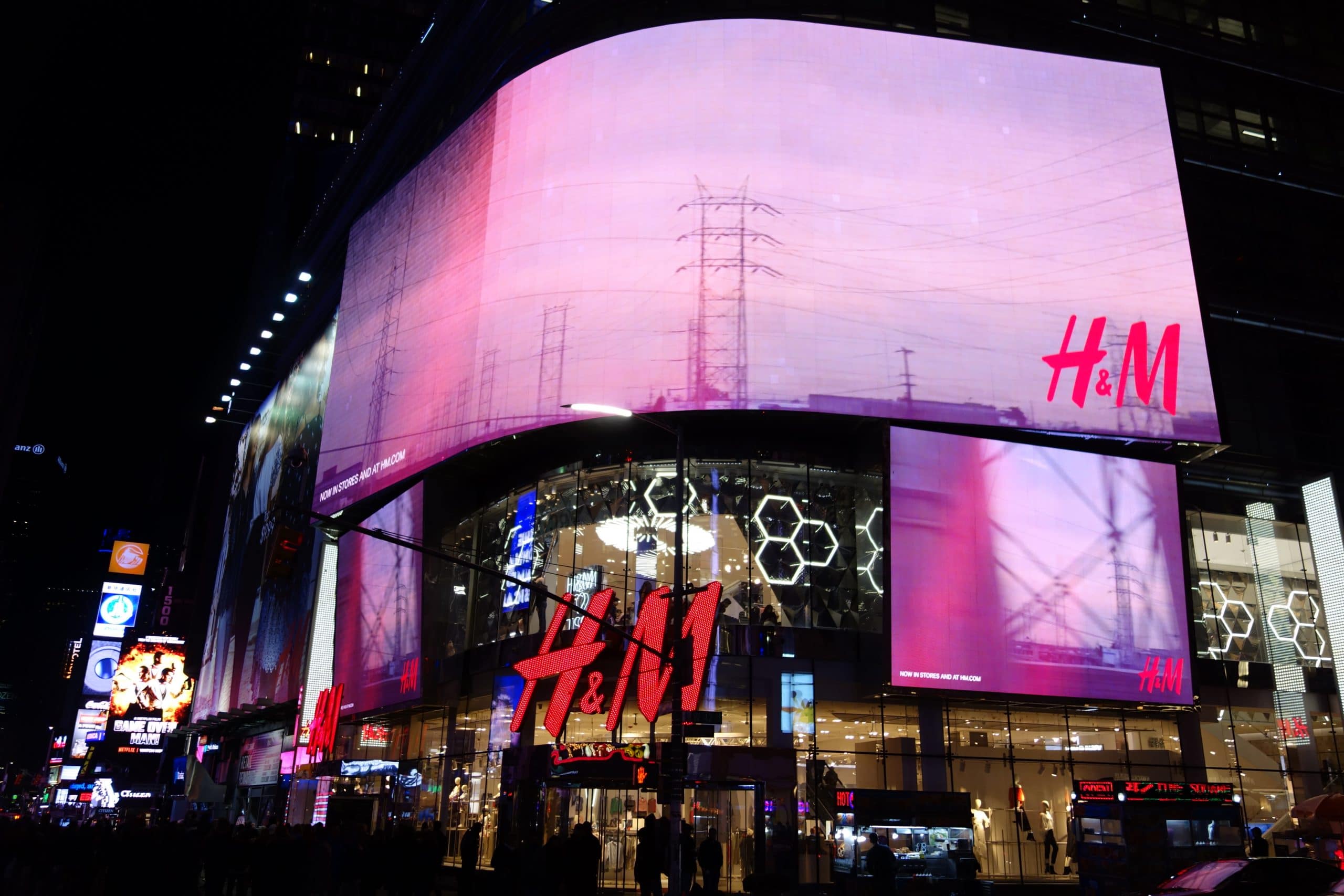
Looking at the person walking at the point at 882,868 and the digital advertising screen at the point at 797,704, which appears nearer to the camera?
the person walking at the point at 882,868

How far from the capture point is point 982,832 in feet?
112

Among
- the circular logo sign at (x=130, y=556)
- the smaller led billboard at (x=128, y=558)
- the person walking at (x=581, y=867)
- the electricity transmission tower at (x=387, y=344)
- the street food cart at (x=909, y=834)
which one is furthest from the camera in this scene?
the circular logo sign at (x=130, y=556)

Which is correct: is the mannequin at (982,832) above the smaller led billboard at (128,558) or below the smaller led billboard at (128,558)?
below

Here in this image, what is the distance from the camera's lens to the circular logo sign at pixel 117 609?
103125mm

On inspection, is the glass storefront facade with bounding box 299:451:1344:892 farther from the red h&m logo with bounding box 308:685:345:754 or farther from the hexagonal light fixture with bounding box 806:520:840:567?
the red h&m logo with bounding box 308:685:345:754

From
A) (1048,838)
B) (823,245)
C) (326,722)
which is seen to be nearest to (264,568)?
(326,722)

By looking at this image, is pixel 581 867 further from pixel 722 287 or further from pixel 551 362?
pixel 722 287

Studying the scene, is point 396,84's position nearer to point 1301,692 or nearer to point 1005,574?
point 1005,574

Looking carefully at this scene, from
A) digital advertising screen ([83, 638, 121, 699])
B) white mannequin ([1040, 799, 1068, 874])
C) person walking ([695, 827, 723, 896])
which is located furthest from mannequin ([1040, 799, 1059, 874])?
digital advertising screen ([83, 638, 121, 699])

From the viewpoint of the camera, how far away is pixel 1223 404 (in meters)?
37.5

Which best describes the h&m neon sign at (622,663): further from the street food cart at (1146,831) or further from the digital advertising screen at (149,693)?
the digital advertising screen at (149,693)

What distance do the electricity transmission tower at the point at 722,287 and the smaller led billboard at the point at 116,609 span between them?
296 feet

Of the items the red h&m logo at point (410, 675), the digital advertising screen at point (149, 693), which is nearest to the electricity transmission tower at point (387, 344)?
the red h&m logo at point (410, 675)

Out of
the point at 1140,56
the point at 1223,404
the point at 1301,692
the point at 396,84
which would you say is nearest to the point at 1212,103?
the point at 1140,56
